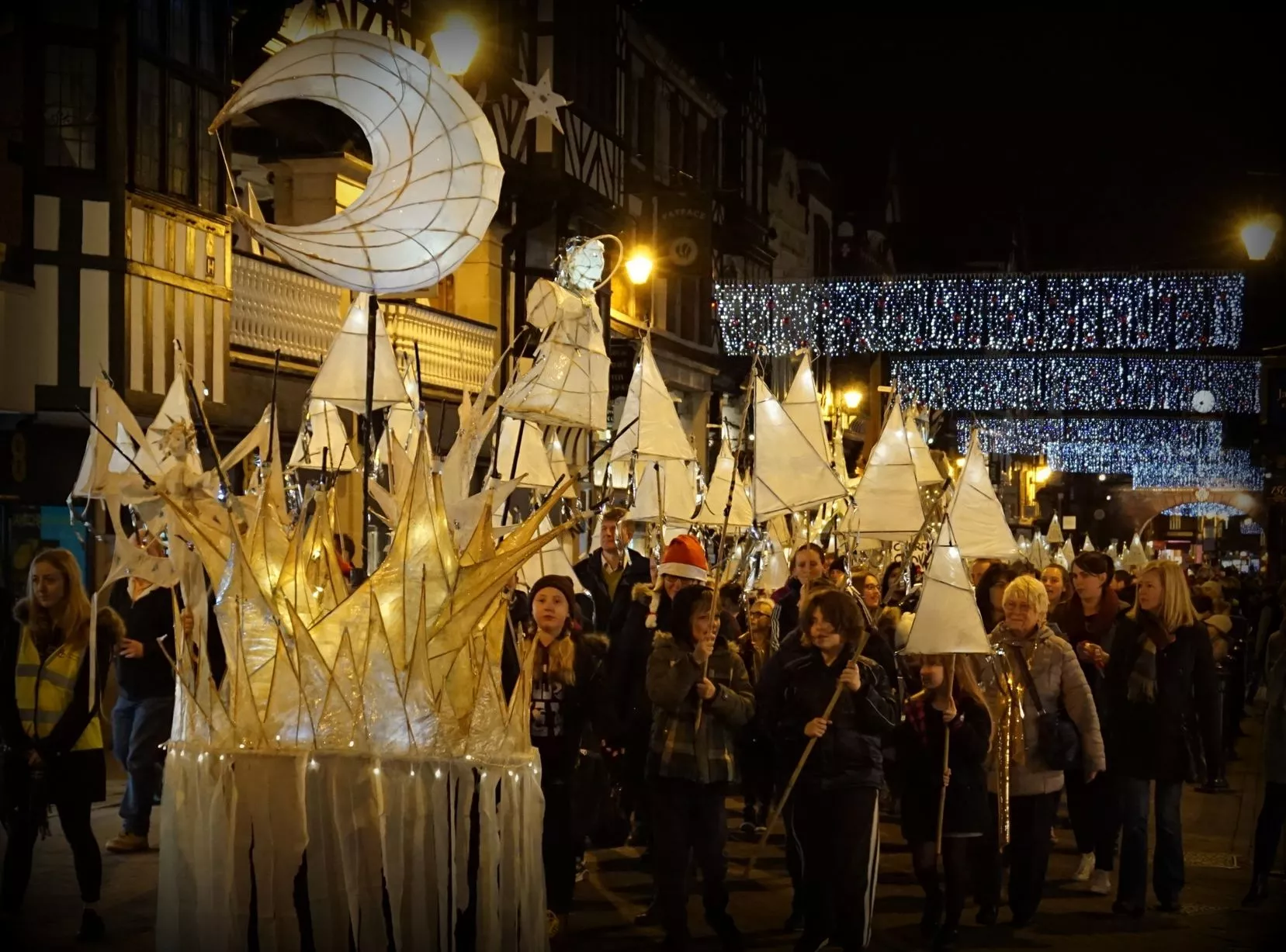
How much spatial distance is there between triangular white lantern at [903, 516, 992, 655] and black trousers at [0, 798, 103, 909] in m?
3.79

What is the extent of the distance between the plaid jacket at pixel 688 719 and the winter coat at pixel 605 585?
2.66 m

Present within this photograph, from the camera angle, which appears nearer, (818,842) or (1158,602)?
(818,842)

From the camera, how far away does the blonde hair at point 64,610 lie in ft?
24.8

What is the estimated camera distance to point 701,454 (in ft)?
97.9

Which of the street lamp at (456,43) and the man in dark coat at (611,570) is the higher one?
the street lamp at (456,43)

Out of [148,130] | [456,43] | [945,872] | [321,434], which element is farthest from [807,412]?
[456,43]

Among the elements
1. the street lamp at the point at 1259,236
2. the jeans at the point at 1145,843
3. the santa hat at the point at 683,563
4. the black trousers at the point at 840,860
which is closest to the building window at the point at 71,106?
the santa hat at the point at 683,563

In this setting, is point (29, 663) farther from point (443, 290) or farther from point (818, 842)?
point (443, 290)

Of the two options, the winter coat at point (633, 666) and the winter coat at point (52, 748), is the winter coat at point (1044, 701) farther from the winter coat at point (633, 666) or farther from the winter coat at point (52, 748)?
the winter coat at point (52, 748)

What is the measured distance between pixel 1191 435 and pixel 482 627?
42.5 meters

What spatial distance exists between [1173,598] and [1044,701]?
1058 mm

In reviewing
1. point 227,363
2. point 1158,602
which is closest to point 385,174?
point 1158,602

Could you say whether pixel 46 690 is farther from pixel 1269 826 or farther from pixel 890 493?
pixel 890 493

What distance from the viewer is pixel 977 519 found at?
12.2m
